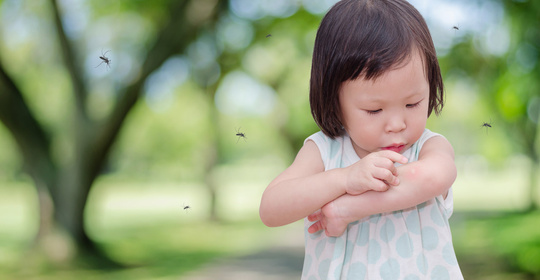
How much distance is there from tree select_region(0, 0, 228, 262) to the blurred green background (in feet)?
0.08

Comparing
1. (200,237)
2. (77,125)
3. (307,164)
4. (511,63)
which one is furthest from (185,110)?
(307,164)

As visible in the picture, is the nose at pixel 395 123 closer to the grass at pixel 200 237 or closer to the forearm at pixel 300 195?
the forearm at pixel 300 195

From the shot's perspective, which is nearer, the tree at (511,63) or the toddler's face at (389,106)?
the toddler's face at (389,106)

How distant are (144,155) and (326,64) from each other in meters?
32.0

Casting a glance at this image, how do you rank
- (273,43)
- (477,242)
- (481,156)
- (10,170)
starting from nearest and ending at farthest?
(477,242)
(273,43)
(481,156)
(10,170)

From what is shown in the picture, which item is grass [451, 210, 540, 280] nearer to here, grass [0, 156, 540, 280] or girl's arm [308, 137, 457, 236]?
grass [0, 156, 540, 280]

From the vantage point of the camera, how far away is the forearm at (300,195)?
1.46 m

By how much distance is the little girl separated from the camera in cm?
144

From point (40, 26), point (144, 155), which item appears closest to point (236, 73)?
point (40, 26)

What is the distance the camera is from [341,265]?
1.61 m

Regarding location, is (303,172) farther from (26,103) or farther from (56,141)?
(56,141)

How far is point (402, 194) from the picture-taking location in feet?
4.67

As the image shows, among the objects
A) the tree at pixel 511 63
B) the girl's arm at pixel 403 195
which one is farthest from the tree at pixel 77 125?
the girl's arm at pixel 403 195

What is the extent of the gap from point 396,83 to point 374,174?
249mm
